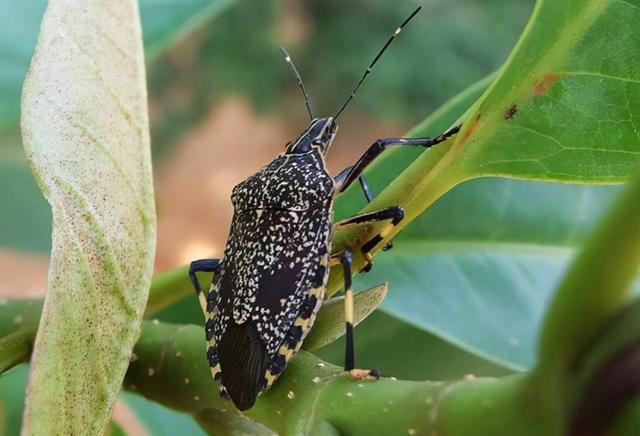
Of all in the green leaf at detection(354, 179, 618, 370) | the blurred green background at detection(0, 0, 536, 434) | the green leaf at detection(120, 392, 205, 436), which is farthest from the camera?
the blurred green background at detection(0, 0, 536, 434)

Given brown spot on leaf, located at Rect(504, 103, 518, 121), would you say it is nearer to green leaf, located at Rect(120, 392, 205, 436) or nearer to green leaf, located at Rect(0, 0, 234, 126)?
green leaf, located at Rect(0, 0, 234, 126)

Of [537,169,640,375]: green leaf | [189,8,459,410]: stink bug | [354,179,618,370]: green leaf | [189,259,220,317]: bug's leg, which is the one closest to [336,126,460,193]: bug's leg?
[189,8,459,410]: stink bug

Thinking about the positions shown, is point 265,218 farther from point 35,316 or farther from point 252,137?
point 252,137

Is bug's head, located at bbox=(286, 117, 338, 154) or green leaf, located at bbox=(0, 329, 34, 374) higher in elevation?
bug's head, located at bbox=(286, 117, 338, 154)

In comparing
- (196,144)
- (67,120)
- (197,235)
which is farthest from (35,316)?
(196,144)

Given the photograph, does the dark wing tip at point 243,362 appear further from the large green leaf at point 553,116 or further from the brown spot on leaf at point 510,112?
the brown spot on leaf at point 510,112

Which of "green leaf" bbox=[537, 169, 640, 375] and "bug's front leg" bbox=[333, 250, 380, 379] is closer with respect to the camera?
"green leaf" bbox=[537, 169, 640, 375]
